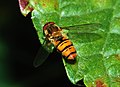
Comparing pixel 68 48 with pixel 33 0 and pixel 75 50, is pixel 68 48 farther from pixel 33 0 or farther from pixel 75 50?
pixel 33 0

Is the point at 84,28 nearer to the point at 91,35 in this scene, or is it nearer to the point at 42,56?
the point at 91,35

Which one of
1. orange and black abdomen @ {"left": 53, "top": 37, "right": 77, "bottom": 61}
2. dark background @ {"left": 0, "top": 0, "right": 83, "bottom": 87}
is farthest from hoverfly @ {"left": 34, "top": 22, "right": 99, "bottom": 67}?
dark background @ {"left": 0, "top": 0, "right": 83, "bottom": 87}

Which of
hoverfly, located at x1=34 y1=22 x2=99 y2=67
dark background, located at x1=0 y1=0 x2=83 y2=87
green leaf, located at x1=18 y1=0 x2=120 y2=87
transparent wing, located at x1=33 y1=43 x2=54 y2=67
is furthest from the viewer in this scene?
dark background, located at x1=0 y1=0 x2=83 y2=87

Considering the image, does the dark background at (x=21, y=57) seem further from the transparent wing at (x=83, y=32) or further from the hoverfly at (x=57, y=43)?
the transparent wing at (x=83, y=32)

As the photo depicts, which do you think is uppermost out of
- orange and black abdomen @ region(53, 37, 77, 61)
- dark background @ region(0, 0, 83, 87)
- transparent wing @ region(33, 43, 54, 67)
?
orange and black abdomen @ region(53, 37, 77, 61)

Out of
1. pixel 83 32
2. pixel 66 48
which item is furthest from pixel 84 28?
pixel 66 48

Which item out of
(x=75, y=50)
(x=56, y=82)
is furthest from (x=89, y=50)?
(x=56, y=82)

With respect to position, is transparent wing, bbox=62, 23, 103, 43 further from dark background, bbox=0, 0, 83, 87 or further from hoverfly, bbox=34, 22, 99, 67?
dark background, bbox=0, 0, 83, 87
